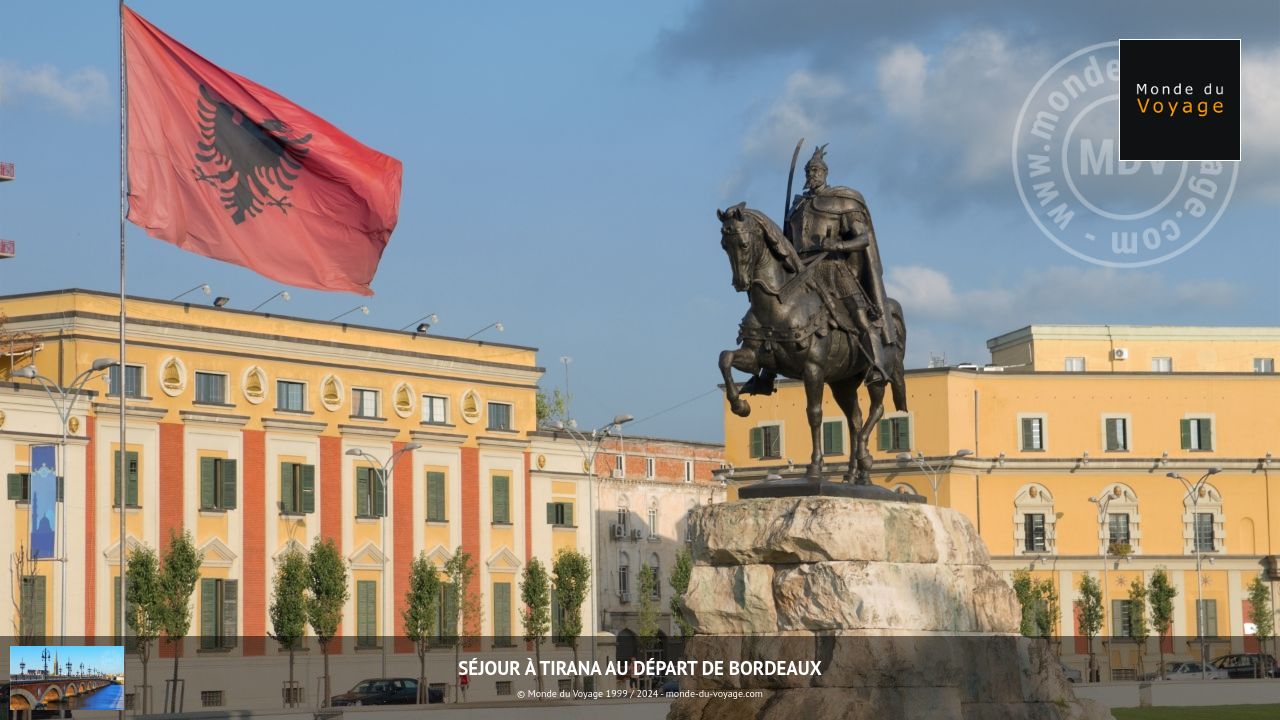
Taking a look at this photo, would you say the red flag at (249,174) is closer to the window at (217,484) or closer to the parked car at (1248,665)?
the window at (217,484)

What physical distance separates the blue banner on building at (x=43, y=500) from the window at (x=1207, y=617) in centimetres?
5190

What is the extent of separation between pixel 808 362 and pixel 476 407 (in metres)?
57.9

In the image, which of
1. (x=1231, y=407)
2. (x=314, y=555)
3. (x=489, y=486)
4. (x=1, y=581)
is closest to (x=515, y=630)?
(x=489, y=486)

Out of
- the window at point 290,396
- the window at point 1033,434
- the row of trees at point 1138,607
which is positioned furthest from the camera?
the window at point 1033,434

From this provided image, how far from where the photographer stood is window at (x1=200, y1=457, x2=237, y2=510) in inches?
2746

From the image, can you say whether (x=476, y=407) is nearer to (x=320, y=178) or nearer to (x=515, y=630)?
(x=515, y=630)

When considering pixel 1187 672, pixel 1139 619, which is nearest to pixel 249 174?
pixel 1187 672

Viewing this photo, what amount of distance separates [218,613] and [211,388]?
23.5 ft

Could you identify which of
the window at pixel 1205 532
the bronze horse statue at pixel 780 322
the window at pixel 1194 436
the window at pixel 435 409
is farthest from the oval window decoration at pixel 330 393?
the bronze horse statue at pixel 780 322

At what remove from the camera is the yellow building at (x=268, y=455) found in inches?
2564

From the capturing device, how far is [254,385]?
7194 centimetres

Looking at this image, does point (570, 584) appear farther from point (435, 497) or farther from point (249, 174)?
point (249, 174)

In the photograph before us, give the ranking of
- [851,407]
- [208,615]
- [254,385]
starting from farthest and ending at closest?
[254,385], [208,615], [851,407]

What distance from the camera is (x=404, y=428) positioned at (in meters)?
77.8
